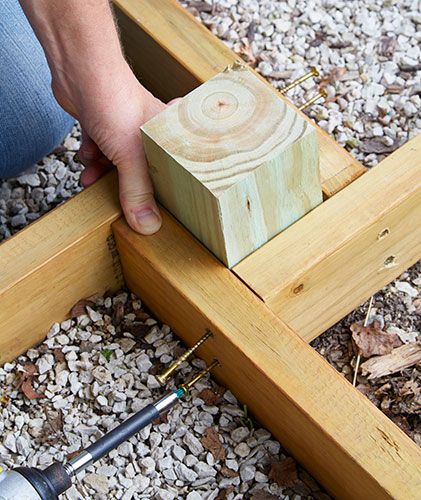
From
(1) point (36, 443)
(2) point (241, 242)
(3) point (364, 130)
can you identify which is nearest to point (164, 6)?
(3) point (364, 130)

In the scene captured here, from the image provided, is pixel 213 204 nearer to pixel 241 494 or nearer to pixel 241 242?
pixel 241 242

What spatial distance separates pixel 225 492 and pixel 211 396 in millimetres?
170

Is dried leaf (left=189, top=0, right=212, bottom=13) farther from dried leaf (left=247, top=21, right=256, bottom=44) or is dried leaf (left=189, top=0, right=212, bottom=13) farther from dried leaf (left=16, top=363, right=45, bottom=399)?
dried leaf (left=16, top=363, right=45, bottom=399)

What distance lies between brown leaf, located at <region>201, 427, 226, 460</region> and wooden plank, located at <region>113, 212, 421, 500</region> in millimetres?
75

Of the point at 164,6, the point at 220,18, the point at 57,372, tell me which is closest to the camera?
the point at 57,372

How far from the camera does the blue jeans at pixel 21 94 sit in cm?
198

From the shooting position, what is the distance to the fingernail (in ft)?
5.46

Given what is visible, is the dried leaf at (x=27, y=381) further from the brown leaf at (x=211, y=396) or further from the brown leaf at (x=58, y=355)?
the brown leaf at (x=211, y=396)

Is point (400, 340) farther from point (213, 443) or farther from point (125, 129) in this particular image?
point (125, 129)

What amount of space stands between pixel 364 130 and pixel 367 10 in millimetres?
357

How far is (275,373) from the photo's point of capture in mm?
1491

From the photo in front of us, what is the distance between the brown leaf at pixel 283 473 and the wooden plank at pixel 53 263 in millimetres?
450

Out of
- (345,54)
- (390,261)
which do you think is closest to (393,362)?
(390,261)

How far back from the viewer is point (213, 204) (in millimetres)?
1487
